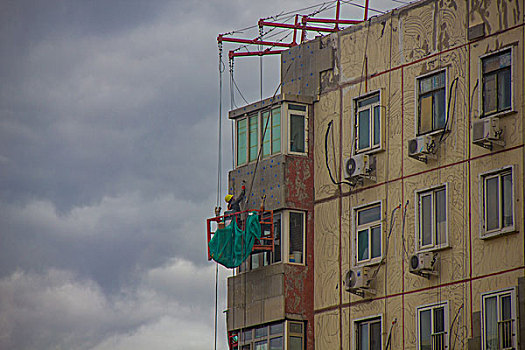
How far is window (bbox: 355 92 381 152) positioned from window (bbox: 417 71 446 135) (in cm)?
190

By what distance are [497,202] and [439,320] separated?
4.12 m

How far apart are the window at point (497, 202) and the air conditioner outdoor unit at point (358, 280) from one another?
16.7 feet

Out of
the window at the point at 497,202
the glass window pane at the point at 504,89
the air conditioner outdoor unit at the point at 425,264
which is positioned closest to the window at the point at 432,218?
the air conditioner outdoor unit at the point at 425,264

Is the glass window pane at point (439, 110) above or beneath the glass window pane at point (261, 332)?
above

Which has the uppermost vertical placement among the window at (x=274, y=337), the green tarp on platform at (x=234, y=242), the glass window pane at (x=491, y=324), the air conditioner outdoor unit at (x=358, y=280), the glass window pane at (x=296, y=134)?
the glass window pane at (x=296, y=134)

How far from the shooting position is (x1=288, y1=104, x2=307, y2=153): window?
47.8 m

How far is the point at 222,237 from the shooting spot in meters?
48.1

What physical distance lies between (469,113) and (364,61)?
18.8 feet

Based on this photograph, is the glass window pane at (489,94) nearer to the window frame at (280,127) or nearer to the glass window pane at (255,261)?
the window frame at (280,127)

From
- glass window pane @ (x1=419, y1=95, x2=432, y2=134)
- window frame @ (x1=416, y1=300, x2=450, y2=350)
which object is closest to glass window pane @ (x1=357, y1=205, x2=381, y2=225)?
glass window pane @ (x1=419, y1=95, x2=432, y2=134)

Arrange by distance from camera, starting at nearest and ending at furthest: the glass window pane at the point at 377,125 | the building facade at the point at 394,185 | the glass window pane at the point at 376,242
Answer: the building facade at the point at 394,185
the glass window pane at the point at 376,242
the glass window pane at the point at 377,125

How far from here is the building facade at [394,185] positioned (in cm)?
4025

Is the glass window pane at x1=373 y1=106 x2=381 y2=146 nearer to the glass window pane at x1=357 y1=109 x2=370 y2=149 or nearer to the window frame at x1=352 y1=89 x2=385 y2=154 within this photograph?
the window frame at x1=352 y1=89 x2=385 y2=154

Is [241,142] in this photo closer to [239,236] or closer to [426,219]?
[239,236]
